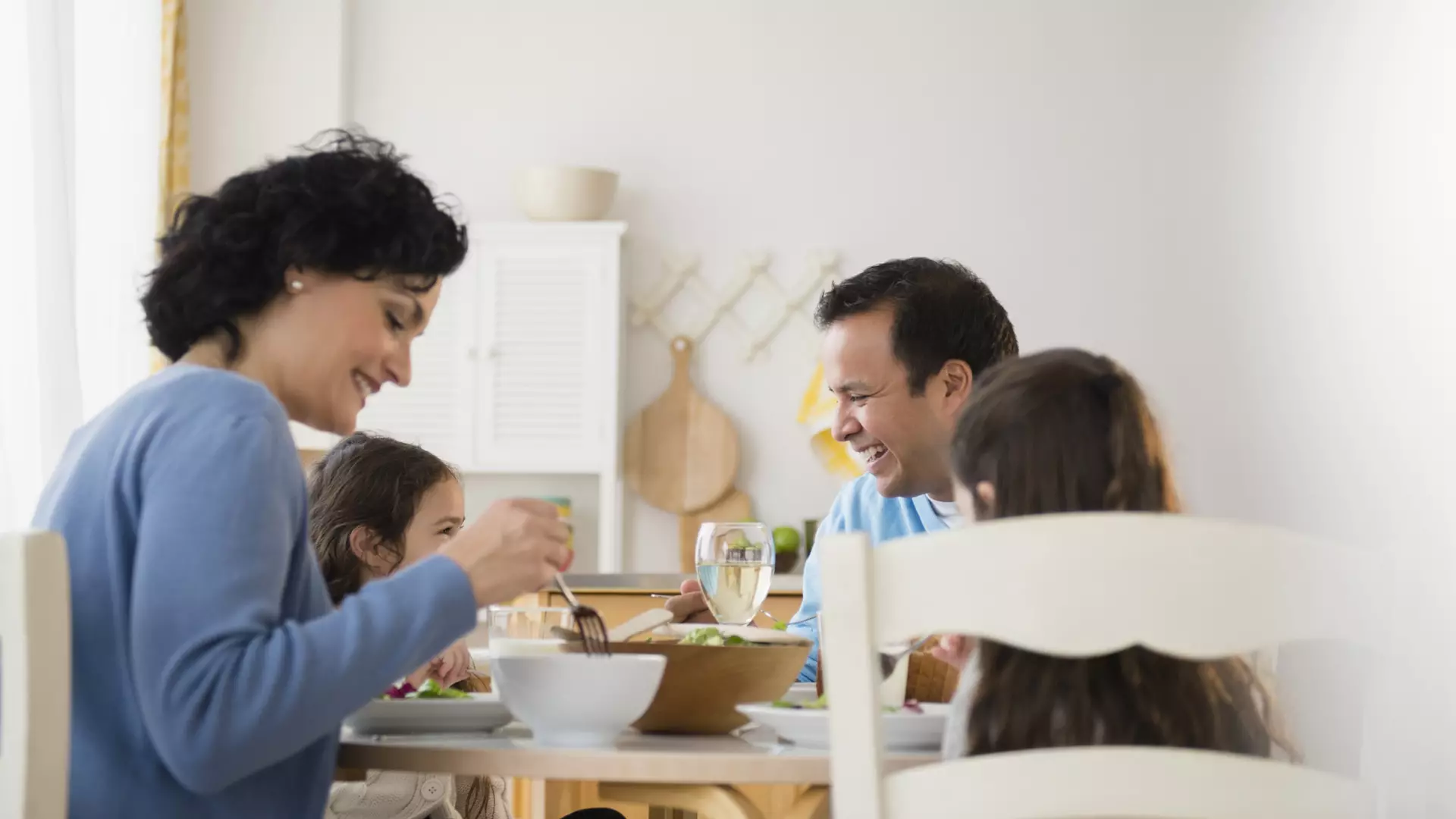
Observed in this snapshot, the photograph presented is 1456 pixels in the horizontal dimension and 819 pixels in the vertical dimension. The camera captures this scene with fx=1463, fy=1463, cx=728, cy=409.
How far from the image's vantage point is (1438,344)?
202 cm

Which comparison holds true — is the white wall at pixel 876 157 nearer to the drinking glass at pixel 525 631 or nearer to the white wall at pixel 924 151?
the white wall at pixel 924 151

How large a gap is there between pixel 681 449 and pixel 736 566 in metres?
2.47

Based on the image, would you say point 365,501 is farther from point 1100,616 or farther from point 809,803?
point 1100,616

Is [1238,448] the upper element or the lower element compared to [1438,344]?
lower

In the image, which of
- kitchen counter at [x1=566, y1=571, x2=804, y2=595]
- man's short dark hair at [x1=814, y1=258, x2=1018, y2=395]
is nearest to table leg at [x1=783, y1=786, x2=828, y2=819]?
man's short dark hair at [x1=814, y1=258, x2=1018, y2=395]

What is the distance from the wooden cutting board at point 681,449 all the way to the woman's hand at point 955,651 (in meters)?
2.69

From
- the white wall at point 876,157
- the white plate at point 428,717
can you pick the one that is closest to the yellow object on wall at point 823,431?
the white wall at point 876,157

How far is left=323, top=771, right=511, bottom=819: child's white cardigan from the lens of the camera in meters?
1.74

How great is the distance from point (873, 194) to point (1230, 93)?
1042 millimetres

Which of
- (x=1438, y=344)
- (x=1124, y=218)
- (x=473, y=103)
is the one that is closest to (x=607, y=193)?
(x=473, y=103)

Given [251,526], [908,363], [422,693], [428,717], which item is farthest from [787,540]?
[251,526]

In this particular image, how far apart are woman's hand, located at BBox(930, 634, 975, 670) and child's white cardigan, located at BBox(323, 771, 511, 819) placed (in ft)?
2.33

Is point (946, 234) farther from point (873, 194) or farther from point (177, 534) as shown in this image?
point (177, 534)

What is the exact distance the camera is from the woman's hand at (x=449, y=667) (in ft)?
6.09
